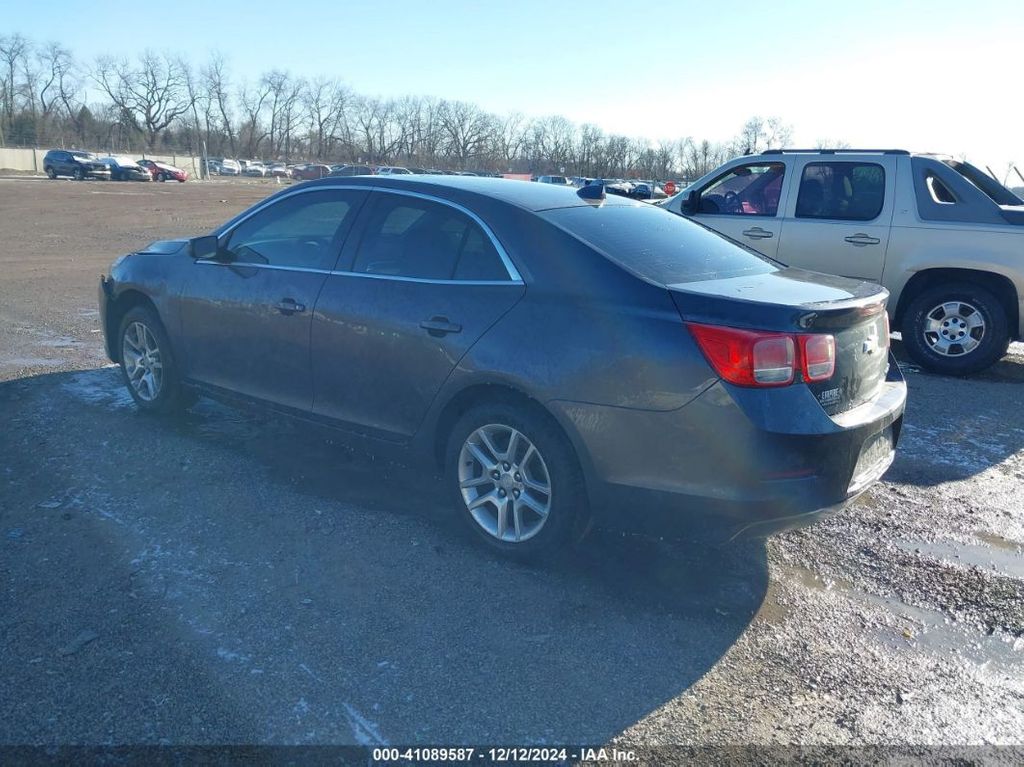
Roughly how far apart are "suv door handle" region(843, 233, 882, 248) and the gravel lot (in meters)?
3.01

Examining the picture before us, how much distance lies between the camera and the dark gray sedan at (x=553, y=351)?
3.37 meters

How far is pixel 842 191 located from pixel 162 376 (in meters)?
6.30

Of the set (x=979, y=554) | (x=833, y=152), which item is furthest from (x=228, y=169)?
(x=979, y=554)

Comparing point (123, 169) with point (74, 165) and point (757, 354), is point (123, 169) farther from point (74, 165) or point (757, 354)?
point (757, 354)

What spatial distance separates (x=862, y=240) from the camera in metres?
8.01

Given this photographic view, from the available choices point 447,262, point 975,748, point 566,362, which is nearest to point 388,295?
point 447,262

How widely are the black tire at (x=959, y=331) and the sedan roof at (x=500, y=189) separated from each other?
4.21m

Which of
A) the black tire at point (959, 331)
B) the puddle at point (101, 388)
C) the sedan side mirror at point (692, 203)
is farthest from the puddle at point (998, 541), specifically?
the puddle at point (101, 388)

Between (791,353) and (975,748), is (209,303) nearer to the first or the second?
(791,353)

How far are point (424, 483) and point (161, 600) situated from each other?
1.72 metres

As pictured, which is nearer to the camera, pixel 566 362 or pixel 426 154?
pixel 566 362

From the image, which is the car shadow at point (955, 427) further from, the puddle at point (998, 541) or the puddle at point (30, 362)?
the puddle at point (30, 362)

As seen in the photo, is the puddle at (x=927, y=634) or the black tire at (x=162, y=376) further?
the black tire at (x=162, y=376)

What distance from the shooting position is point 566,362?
3.63 meters
